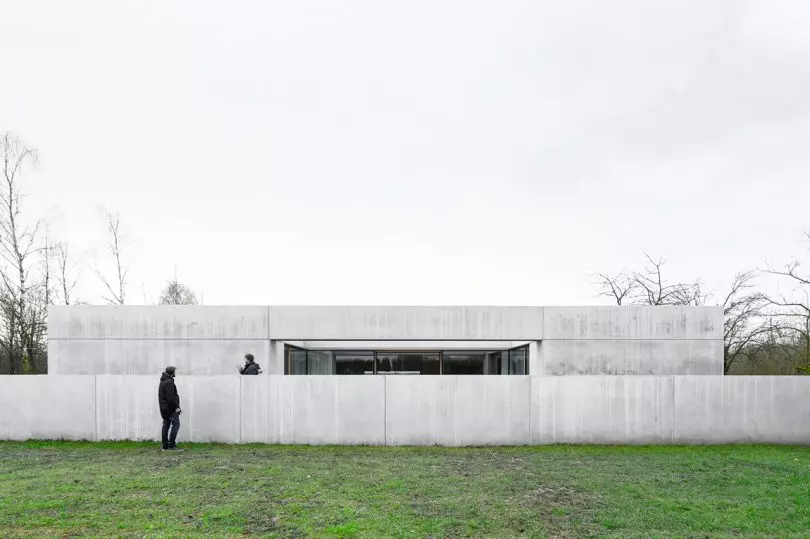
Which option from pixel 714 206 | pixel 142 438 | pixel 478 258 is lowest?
pixel 142 438

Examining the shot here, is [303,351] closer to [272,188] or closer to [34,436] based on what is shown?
[34,436]

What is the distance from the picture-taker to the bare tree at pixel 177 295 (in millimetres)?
44500

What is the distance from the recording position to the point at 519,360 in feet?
56.8

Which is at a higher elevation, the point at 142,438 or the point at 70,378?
the point at 70,378

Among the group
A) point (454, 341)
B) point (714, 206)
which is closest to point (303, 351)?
point (454, 341)

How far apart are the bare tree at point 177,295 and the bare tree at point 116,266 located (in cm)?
1175

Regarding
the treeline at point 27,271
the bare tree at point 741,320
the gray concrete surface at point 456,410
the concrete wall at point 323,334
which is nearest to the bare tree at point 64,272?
the treeline at point 27,271

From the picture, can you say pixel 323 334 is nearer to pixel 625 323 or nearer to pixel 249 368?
pixel 249 368

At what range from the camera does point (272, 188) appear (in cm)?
2525

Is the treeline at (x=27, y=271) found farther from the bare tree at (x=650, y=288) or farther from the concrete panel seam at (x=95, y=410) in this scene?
the bare tree at (x=650, y=288)

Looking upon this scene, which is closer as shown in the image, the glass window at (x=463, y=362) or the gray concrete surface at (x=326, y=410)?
the gray concrete surface at (x=326, y=410)

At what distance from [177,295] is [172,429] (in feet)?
116

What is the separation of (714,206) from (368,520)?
21089mm

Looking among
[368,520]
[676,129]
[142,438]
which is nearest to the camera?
[368,520]
